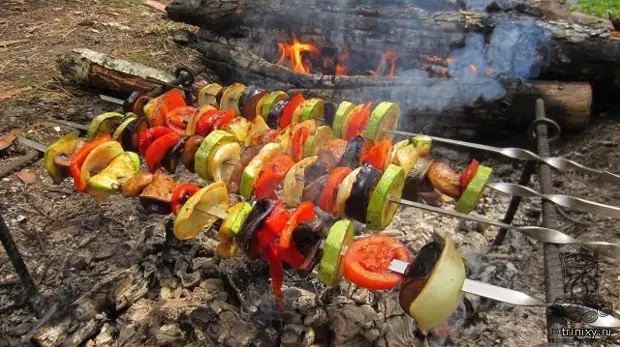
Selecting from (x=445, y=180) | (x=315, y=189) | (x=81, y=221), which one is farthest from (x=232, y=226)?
(x=81, y=221)

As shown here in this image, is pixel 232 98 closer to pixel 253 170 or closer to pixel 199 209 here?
pixel 253 170

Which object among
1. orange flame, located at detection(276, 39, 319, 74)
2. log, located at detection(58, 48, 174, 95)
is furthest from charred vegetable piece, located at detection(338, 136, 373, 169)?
log, located at detection(58, 48, 174, 95)

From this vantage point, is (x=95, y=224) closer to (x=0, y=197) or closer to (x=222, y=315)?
(x=0, y=197)

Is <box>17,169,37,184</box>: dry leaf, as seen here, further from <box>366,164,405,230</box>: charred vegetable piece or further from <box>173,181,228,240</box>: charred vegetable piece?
<box>366,164,405,230</box>: charred vegetable piece

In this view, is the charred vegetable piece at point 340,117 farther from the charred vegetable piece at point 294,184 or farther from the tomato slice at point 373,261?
the tomato slice at point 373,261

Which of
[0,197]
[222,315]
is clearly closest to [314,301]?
[222,315]
